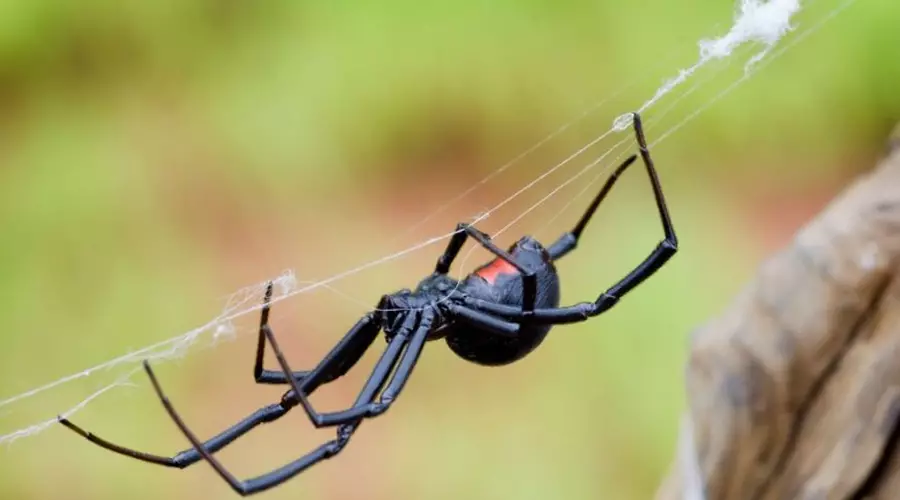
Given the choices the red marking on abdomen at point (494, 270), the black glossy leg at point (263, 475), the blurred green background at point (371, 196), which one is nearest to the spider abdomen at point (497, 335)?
the red marking on abdomen at point (494, 270)

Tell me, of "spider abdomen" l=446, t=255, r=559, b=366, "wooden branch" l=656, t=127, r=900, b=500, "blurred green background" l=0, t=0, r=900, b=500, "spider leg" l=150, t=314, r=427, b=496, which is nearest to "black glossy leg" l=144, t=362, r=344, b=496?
"spider leg" l=150, t=314, r=427, b=496

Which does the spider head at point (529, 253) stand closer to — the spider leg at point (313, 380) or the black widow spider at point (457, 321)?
the black widow spider at point (457, 321)

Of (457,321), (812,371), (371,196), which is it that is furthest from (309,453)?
(371,196)

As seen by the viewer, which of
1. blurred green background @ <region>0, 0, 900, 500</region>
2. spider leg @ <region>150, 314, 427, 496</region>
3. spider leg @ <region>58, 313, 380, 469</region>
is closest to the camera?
spider leg @ <region>150, 314, 427, 496</region>

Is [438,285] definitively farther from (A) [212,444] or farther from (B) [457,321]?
(A) [212,444]

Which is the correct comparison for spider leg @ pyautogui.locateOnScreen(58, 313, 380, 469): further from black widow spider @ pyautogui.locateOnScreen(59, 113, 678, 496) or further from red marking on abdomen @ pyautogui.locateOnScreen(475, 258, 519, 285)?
red marking on abdomen @ pyautogui.locateOnScreen(475, 258, 519, 285)

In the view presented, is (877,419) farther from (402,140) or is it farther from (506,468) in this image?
(402,140)

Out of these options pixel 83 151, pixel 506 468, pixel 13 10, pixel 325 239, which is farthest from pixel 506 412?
pixel 13 10
